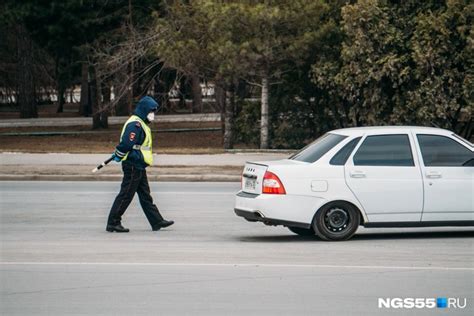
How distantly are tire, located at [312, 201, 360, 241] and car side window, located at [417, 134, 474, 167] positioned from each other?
3.84ft

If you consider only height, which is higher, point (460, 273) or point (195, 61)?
point (195, 61)

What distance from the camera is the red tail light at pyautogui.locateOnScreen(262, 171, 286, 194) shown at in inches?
493

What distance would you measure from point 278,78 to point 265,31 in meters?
2.33

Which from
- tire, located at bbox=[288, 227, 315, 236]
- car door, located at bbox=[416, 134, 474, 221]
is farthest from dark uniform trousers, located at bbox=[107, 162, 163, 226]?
car door, located at bbox=[416, 134, 474, 221]

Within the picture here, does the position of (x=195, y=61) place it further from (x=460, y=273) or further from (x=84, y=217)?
(x=460, y=273)

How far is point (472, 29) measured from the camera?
2911cm

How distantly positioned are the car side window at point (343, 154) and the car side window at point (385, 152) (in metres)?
0.09

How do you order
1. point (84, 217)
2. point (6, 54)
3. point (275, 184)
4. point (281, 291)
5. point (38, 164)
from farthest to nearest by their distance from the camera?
point (6, 54) → point (38, 164) → point (84, 217) → point (275, 184) → point (281, 291)

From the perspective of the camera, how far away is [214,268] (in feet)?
35.2

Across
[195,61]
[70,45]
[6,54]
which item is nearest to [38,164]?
[195,61]

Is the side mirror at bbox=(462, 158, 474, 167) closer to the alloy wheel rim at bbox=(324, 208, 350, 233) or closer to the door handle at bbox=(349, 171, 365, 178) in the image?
the door handle at bbox=(349, 171, 365, 178)

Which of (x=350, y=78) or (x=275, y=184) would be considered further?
(x=350, y=78)

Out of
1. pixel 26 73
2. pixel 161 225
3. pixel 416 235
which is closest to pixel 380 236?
pixel 416 235

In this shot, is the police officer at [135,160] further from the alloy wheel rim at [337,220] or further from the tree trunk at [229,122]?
the tree trunk at [229,122]
